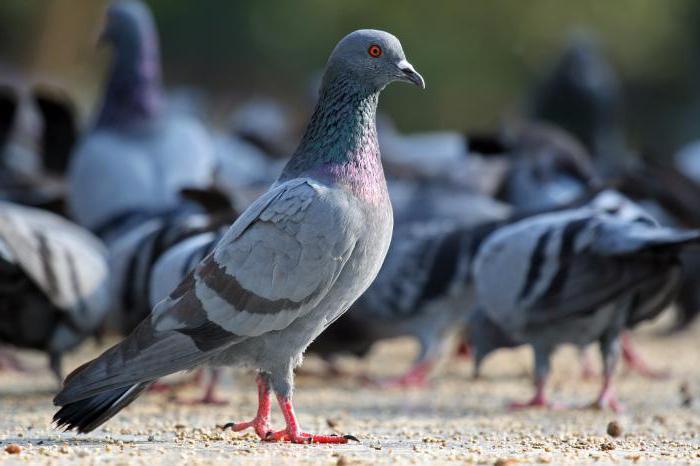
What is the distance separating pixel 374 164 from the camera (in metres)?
5.55

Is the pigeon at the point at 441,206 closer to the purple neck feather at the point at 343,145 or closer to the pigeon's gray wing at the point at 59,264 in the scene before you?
the pigeon's gray wing at the point at 59,264

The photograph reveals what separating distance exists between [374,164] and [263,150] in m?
11.7

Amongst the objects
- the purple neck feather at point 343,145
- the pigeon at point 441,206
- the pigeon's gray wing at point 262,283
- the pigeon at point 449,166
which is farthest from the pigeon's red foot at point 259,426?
the pigeon at point 449,166

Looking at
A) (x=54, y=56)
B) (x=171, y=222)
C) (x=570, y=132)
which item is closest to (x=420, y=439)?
A: (x=171, y=222)

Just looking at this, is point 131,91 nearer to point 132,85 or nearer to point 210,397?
point 132,85

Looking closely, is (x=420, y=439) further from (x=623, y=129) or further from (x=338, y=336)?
(x=623, y=129)

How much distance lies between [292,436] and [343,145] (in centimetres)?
115

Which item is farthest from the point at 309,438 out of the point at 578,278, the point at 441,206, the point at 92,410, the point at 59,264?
the point at 441,206

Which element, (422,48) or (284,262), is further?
(422,48)

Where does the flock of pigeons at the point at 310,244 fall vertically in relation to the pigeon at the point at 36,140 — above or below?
below

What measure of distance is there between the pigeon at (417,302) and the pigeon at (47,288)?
1.62 meters

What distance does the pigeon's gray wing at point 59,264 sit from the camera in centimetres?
765

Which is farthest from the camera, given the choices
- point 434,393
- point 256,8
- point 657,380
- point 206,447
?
point 256,8

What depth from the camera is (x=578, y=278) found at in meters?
7.43
